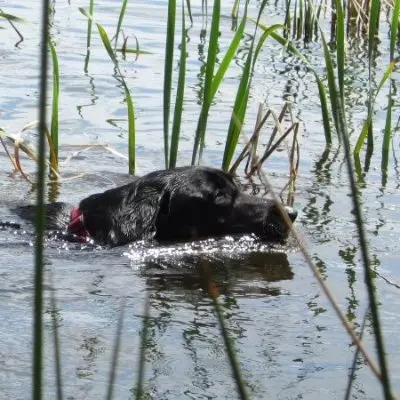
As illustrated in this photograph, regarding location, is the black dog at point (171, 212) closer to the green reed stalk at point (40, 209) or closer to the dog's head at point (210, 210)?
the dog's head at point (210, 210)

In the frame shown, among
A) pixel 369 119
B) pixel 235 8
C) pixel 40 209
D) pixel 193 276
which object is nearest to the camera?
pixel 40 209

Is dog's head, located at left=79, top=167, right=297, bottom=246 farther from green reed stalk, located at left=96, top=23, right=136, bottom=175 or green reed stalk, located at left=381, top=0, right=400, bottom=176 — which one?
green reed stalk, located at left=381, top=0, right=400, bottom=176

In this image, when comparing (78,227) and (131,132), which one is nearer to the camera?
(78,227)

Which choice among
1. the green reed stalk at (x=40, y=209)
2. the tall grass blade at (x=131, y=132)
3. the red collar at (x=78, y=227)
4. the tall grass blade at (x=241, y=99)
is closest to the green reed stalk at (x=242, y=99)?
the tall grass blade at (x=241, y=99)

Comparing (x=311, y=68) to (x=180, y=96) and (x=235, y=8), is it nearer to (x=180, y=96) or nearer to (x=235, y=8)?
(x=180, y=96)

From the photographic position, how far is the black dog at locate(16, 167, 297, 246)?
5676 mm

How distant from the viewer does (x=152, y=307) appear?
4.50m

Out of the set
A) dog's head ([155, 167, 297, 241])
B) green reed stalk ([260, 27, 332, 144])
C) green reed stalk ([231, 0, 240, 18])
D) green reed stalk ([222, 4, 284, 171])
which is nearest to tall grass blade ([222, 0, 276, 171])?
green reed stalk ([222, 4, 284, 171])

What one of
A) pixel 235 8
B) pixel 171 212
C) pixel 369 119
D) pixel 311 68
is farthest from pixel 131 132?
pixel 235 8

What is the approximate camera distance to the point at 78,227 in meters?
5.70

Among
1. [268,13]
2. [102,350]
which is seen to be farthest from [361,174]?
[268,13]

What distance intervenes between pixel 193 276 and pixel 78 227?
844 mm

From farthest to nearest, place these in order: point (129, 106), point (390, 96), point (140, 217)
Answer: point (390, 96) < point (129, 106) < point (140, 217)

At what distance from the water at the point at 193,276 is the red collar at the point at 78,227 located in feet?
0.49
